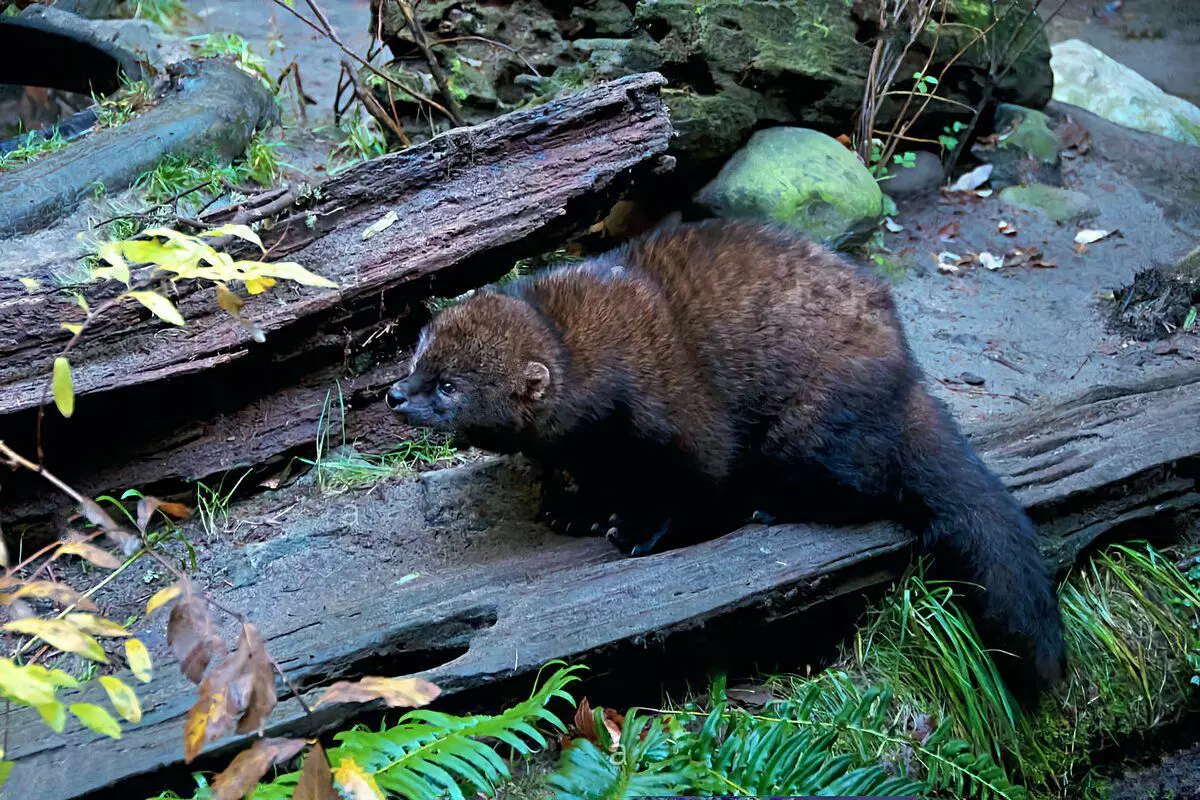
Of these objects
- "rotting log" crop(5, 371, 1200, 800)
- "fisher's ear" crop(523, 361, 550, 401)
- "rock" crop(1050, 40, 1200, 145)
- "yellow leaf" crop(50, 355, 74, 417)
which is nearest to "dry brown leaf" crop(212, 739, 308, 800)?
"yellow leaf" crop(50, 355, 74, 417)

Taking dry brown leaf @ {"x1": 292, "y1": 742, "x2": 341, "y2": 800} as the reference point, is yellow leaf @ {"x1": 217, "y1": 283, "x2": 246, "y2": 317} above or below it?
above

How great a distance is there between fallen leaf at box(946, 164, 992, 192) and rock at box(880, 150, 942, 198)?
0.13m

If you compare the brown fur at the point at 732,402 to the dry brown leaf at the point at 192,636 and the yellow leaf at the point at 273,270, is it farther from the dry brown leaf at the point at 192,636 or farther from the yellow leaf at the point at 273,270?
the dry brown leaf at the point at 192,636

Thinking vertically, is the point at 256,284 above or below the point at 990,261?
above

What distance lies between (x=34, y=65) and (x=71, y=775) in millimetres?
6352

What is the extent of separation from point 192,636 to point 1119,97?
9847mm

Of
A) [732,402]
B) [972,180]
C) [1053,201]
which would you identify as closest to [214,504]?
[732,402]

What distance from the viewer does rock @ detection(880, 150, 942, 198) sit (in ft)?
26.0

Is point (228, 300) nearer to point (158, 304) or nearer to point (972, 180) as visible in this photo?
point (158, 304)

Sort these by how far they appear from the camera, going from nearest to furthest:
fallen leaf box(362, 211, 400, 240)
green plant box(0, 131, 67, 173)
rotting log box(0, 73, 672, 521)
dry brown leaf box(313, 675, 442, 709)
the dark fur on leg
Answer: dry brown leaf box(313, 675, 442, 709) → the dark fur on leg → rotting log box(0, 73, 672, 521) → fallen leaf box(362, 211, 400, 240) → green plant box(0, 131, 67, 173)

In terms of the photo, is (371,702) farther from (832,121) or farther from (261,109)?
(832,121)

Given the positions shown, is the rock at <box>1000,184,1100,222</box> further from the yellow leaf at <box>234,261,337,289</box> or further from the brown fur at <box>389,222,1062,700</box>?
the yellow leaf at <box>234,261,337,289</box>

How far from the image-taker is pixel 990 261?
722 centimetres

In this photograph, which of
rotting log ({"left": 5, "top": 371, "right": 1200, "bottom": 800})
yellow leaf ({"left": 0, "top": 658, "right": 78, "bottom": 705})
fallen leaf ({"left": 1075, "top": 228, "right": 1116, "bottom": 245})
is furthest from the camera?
fallen leaf ({"left": 1075, "top": 228, "right": 1116, "bottom": 245})
